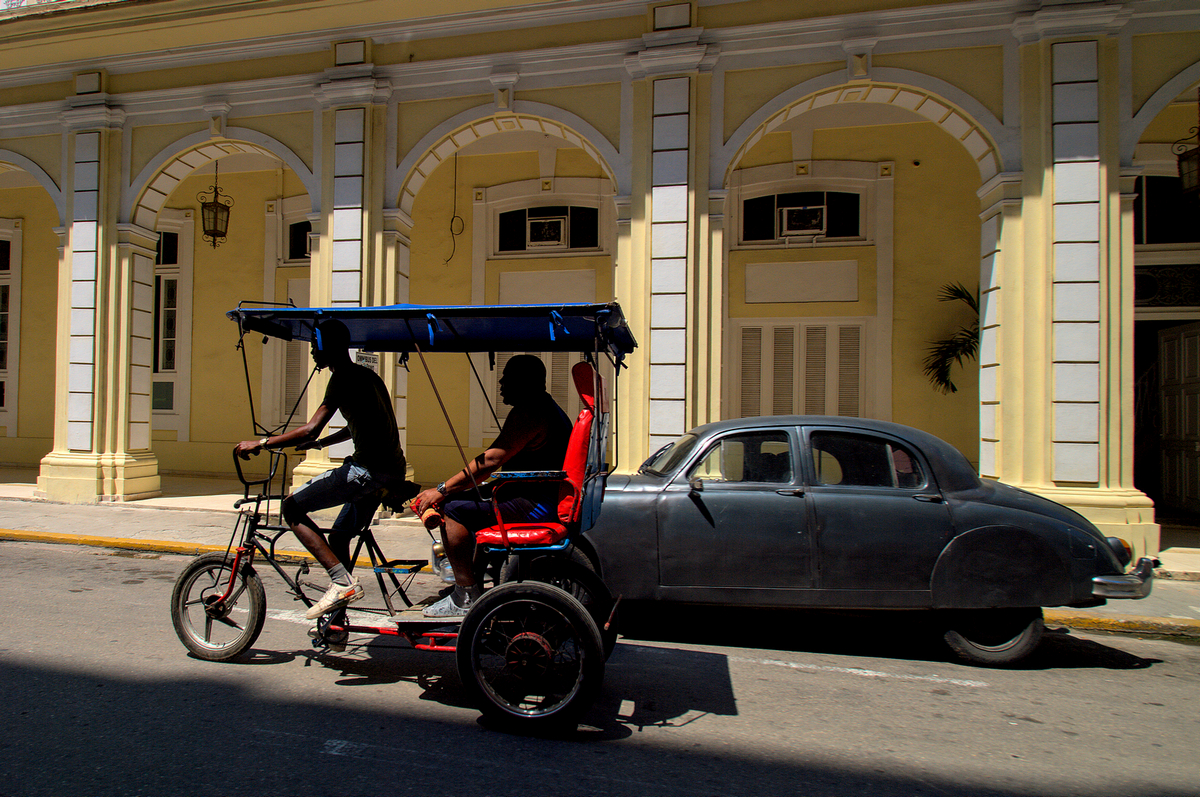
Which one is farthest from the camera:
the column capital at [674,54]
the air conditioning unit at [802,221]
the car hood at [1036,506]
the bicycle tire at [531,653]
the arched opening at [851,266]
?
the air conditioning unit at [802,221]

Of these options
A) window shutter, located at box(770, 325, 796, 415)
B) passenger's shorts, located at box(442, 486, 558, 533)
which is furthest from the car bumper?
window shutter, located at box(770, 325, 796, 415)

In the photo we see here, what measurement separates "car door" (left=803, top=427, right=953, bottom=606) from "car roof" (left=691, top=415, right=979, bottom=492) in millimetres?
82

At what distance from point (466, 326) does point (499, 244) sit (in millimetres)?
7967

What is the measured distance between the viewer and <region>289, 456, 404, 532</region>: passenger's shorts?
13.5 ft

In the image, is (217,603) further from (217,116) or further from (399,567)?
(217,116)

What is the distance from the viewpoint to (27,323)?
1371cm

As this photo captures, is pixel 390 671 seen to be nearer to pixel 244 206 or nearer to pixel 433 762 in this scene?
pixel 433 762

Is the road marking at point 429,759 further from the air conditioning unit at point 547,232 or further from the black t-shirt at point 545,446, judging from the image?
the air conditioning unit at point 547,232

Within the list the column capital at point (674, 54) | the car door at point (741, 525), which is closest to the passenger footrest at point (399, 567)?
the car door at point (741, 525)

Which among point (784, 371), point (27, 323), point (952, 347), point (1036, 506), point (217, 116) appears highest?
point (217, 116)

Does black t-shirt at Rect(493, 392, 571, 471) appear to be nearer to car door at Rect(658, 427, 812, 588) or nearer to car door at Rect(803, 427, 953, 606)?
car door at Rect(658, 427, 812, 588)

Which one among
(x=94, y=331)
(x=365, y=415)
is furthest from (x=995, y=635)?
(x=94, y=331)

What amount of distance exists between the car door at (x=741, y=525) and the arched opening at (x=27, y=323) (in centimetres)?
1402

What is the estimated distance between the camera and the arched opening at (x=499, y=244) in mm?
A: 11422
